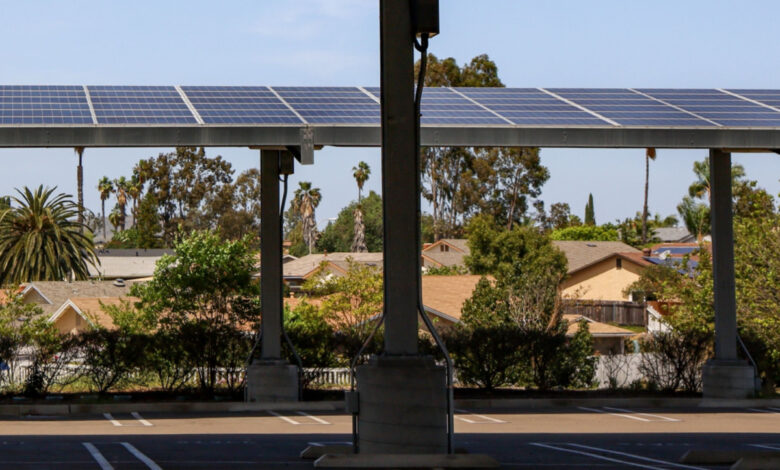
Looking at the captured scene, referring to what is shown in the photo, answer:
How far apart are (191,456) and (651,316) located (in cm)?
4294

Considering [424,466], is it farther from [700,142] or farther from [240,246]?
[240,246]

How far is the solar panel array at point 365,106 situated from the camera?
18.2m

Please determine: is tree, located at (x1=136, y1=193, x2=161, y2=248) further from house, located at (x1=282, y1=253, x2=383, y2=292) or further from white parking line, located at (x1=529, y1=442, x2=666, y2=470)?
white parking line, located at (x1=529, y1=442, x2=666, y2=470)

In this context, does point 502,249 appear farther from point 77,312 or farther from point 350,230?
point 350,230

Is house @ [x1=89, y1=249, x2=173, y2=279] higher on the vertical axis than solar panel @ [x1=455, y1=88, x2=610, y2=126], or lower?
lower

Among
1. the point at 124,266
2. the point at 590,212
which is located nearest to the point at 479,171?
the point at 124,266

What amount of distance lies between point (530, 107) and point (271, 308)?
650cm

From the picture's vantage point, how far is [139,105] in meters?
19.3

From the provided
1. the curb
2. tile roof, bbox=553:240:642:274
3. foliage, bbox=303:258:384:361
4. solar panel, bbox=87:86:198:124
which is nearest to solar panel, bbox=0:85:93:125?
solar panel, bbox=87:86:198:124

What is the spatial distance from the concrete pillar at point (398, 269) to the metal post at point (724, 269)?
37.3ft

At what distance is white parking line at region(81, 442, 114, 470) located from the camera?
37.7 ft

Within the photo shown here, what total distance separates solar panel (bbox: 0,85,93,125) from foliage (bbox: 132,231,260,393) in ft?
18.3

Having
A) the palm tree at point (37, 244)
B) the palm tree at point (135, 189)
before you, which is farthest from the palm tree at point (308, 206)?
the palm tree at point (37, 244)

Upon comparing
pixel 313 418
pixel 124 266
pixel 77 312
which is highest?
pixel 124 266
